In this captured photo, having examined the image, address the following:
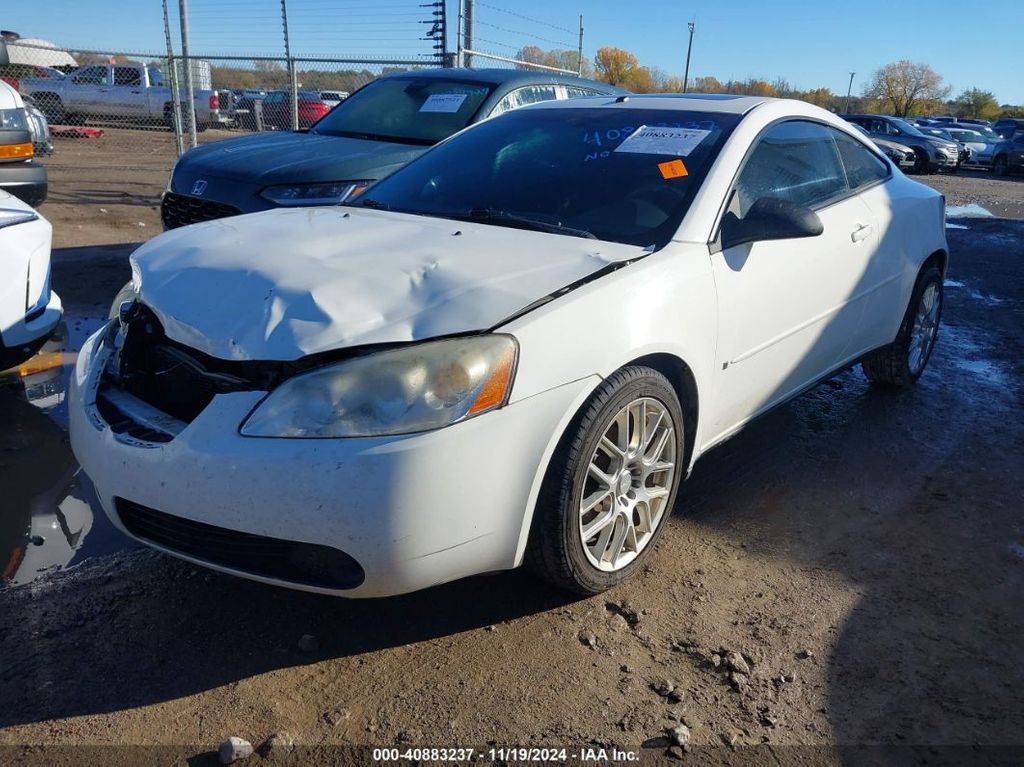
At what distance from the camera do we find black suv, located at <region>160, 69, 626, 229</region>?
5.66 metres

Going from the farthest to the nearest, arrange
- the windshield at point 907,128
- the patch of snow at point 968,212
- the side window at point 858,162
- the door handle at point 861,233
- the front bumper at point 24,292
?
the windshield at point 907,128 < the patch of snow at point 968,212 < the side window at point 858,162 < the front bumper at point 24,292 < the door handle at point 861,233

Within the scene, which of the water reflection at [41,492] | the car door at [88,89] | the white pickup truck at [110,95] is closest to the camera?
the water reflection at [41,492]

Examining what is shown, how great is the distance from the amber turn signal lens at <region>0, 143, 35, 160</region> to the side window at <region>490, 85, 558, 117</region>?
363cm

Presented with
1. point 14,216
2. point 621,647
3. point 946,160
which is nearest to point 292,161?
point 14,216

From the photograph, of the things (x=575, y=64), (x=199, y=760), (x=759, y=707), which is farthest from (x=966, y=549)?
(x=575, y=64)

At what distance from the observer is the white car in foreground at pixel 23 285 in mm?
3883

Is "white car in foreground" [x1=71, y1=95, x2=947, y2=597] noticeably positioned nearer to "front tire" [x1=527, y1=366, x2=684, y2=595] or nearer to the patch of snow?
"front tire" [x1=527, y1=366, x2=684, y2=595]

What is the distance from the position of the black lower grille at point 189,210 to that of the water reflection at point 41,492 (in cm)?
164

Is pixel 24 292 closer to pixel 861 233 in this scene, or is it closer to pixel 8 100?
pixel 8 100

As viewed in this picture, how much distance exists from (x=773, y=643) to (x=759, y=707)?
31 cm

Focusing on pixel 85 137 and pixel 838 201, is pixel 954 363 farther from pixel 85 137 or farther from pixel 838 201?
pixel 85 137

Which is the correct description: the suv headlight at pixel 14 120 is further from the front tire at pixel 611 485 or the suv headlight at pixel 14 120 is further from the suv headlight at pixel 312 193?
the front tire at pixel 611 485

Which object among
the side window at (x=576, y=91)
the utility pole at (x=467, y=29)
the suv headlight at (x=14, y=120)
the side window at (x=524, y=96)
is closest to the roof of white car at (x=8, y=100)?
the suv headlight at (x=14, y=120)

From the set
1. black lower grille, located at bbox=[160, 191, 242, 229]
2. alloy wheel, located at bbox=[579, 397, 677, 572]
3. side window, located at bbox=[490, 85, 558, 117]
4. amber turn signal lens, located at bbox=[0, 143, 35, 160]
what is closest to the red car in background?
amber turn signal lens, located at bbox=[0, 143, 35, 160]
